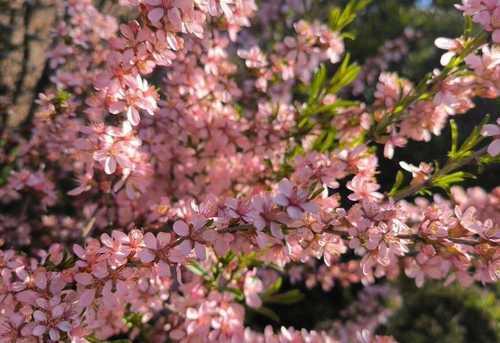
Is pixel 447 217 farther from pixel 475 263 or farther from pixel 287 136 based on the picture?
pixel 287 136

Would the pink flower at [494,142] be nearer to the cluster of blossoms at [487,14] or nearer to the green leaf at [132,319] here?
the cluster of blossoms at [487,14]

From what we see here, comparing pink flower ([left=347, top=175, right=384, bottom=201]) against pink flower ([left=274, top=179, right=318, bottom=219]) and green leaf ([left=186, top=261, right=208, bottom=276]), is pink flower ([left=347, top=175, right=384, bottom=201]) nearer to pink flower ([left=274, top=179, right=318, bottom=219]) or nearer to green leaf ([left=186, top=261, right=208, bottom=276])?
pink flower ([left=274, top=179, right=318, bottom=219])

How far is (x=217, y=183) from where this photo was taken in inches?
89.8

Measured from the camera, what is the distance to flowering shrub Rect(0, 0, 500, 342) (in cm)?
133

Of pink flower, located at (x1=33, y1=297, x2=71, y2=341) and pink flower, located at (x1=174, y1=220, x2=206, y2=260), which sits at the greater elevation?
pink flower, located at (x1=174, y1=220, x2=206, y2=260)

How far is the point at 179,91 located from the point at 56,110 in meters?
0.50

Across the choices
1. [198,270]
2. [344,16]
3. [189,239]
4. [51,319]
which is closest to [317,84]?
[344,16]

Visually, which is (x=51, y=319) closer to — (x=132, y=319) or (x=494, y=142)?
(x=132, y=319)

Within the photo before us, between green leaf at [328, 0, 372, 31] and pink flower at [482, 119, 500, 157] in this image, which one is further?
green leaf at [328, 0, 372, 31]

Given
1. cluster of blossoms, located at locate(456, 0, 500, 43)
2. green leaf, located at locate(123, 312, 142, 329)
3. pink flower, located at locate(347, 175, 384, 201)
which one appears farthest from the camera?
green leaf, located at locate(123, 312, 142, 329)

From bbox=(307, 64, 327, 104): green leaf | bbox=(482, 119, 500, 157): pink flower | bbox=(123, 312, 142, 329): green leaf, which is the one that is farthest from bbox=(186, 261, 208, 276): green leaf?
bbox=(482, 119, 500, 157): pink flower

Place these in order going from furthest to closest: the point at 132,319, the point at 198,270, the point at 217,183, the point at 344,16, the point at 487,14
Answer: the point at 217,183 < the point at 344,16 < the point at 132,319 < the point at 198,270 < the point at 487,14

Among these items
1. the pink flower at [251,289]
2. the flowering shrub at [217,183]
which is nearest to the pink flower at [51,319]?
the flowering shrub at [217,183]

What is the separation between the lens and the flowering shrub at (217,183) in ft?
4.37
